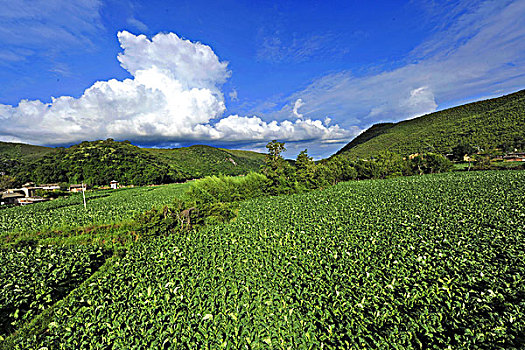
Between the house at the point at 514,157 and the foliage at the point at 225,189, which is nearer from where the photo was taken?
the foliage at the point at 225,189

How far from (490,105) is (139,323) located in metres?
120

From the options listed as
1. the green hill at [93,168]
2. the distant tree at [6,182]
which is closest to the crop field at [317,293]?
the green hill at [93,168]

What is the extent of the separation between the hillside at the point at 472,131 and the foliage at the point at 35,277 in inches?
2703

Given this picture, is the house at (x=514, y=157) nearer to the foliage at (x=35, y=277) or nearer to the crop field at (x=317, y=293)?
the crop field at (x=317, y=293)

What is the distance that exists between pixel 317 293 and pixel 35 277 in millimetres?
9224

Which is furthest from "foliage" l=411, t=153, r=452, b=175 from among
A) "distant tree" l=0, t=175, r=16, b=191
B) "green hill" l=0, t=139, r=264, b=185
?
"distant tree" l=0, t=175, r=16, b=191

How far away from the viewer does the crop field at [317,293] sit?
3.76m

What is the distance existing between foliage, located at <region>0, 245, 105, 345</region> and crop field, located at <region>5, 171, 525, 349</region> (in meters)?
1.09

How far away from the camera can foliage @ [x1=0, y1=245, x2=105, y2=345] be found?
5.75 metres

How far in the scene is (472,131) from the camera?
58.7 meters

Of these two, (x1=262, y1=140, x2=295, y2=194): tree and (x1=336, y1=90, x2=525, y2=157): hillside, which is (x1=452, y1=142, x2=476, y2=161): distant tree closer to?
(x1=336, y1=90, x2=525, y2=157): hillside

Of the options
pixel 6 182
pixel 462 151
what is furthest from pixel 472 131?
pixel 6 182

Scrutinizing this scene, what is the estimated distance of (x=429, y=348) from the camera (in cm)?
342

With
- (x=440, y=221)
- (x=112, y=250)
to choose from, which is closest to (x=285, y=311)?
(x=440, y=221)
